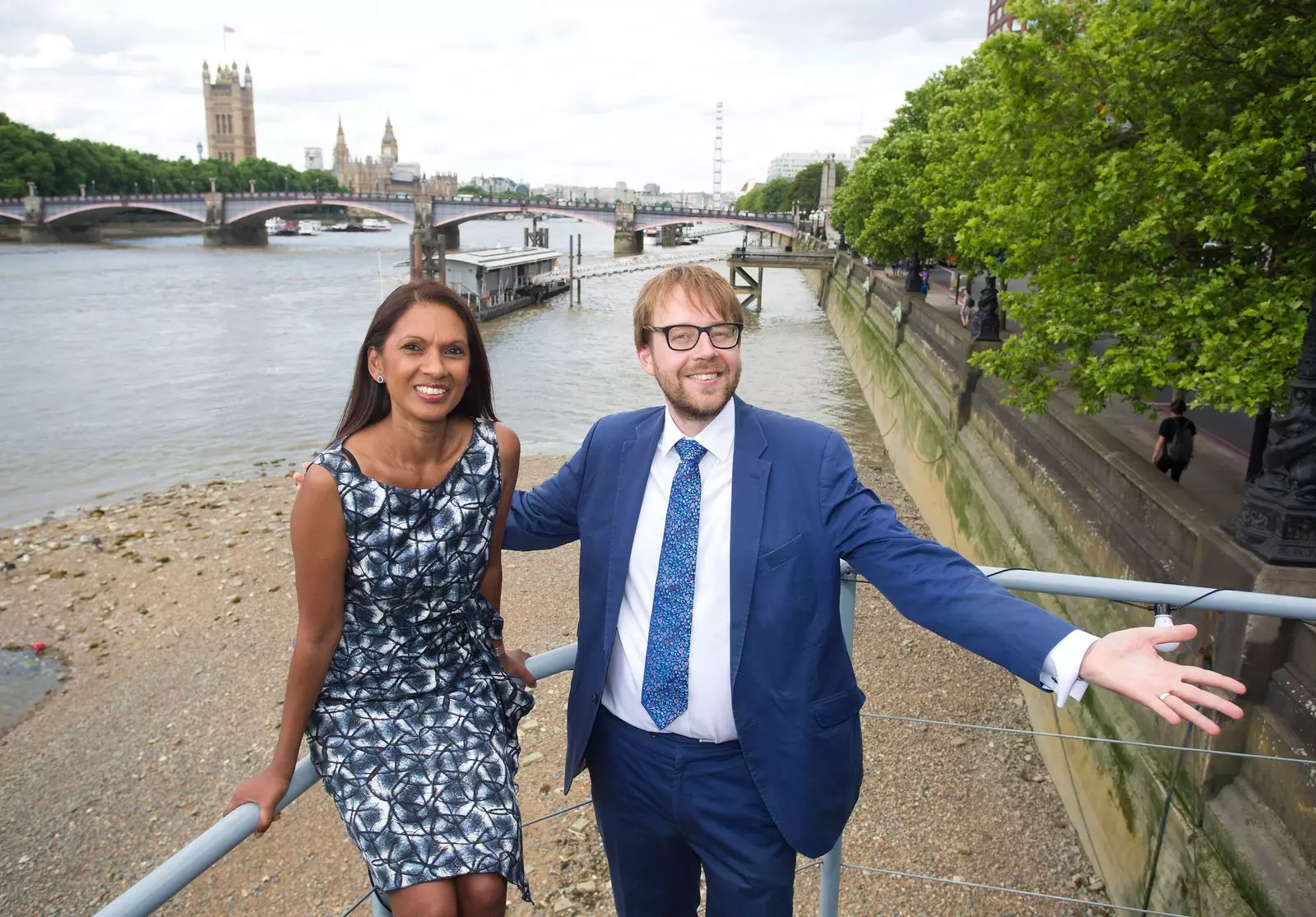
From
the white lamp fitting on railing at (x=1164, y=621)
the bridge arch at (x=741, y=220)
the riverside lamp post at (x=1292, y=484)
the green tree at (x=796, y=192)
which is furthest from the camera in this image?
the green tree at (x=796, y=192)

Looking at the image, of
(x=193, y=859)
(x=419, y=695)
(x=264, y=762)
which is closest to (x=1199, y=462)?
(x=264, y=762)

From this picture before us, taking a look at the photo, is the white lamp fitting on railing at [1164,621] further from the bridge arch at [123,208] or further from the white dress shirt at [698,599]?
the bridge arch at [123,208]

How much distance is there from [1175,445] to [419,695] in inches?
325

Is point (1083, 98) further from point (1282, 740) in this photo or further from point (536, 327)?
point (536, 327)

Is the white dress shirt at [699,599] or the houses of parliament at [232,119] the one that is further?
the houses of parliament at [232,119]

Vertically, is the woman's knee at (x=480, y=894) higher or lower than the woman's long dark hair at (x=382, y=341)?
lower

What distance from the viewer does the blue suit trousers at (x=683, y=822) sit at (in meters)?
2.16

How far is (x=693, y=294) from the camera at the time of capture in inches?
85.4

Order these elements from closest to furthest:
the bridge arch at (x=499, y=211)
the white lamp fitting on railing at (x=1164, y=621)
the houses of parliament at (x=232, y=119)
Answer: the white lamp fitting on railing at (x=1164, y=621)
the bridge arch at (x=499, y=211)
the houses of parliament at (x=232, y=119)

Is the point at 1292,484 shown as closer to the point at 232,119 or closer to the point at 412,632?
the point at 412,632

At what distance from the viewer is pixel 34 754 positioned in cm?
889

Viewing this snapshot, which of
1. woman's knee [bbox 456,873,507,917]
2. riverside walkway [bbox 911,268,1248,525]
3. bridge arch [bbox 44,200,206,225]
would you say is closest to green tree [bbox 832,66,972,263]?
riverside walkway [bbox 911,268,1248,525]

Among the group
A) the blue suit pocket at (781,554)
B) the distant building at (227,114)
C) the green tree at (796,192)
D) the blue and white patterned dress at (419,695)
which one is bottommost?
the blue and white patterned dress at (419,695)

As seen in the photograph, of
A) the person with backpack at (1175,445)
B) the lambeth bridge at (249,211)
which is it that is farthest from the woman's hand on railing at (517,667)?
the lambeth bridge at (249,211)
